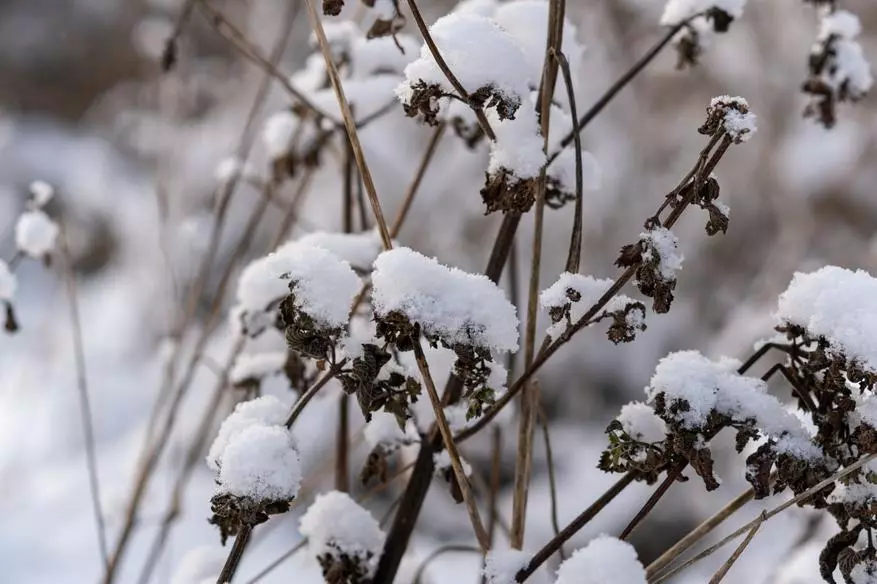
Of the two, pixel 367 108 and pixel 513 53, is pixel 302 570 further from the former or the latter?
pixel 513 53

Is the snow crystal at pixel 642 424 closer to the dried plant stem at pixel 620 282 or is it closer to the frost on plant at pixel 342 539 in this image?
the dried plant stem at pixel 620 282

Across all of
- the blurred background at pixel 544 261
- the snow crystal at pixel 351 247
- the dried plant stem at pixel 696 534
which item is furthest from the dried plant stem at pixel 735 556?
the blurred background at pixel 544 261

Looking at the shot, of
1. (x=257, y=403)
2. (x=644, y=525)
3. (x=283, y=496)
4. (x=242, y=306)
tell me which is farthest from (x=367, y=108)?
(x=644, y=525)

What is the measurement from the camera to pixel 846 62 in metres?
0.95

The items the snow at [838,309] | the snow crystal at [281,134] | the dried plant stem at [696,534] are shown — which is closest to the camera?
the snow at [838,309]

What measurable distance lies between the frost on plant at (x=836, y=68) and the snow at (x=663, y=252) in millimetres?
500

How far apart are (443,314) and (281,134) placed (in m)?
0.63

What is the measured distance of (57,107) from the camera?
630 centimetres

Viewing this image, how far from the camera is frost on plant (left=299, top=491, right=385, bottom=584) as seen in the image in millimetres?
722

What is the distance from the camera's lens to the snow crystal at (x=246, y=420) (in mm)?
632

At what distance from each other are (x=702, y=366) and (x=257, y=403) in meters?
0.36

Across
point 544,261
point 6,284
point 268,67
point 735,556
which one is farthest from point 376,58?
point 544,261

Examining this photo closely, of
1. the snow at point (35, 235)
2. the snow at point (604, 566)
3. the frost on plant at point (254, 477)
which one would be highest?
the snow at point (35, 235)

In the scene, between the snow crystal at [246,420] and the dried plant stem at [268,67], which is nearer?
the snow crystal at [246,420]
